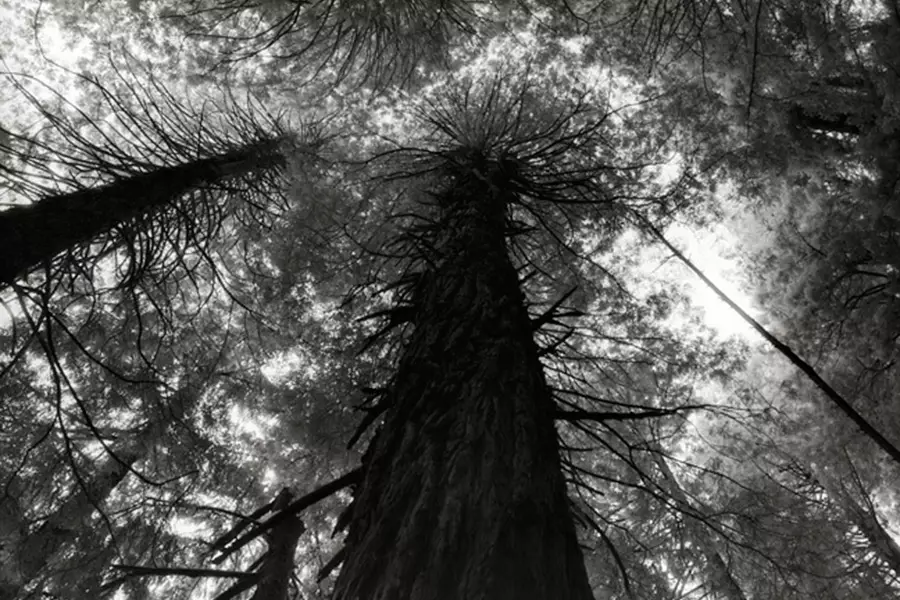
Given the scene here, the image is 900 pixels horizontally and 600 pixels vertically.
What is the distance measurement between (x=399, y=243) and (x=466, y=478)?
6715 millimetres

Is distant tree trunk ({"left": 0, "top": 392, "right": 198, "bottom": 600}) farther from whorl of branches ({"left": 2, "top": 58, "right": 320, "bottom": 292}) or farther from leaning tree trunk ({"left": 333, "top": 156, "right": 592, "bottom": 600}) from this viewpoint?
leaning tree trunk ({"left": 333, "top": 156, "right": 592, "bottom": 600})

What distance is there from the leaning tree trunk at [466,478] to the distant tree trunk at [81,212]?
7.66 ft

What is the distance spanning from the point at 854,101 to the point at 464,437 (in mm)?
7625

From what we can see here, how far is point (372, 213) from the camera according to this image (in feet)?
26.8

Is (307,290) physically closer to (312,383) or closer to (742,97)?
(312,383)

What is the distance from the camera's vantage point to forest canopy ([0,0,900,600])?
3721 millimetres

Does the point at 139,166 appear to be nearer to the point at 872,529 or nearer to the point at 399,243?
the point at 399,243

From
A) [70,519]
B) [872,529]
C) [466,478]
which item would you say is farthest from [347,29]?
[872,529]

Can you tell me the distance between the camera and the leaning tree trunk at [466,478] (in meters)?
1.22

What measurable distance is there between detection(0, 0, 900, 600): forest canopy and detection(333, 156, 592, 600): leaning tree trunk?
0.09 meters

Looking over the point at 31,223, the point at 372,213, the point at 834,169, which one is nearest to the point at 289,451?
the point at 372,213

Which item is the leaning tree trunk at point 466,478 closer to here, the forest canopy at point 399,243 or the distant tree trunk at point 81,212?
the forest canopy at point 399,243

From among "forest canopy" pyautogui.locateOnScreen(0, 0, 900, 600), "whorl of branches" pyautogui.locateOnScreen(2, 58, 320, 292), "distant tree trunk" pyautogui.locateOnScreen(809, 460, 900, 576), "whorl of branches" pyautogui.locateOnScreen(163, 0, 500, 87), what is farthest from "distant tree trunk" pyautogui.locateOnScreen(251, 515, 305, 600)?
"distant tree trunk" pyautogui.locateOnScreen(809, 460, 900, 576)

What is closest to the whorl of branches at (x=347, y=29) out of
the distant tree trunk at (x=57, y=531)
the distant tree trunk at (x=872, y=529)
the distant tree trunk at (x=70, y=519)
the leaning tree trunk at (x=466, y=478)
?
the leaning tree trunk at (x=466, y=478)
